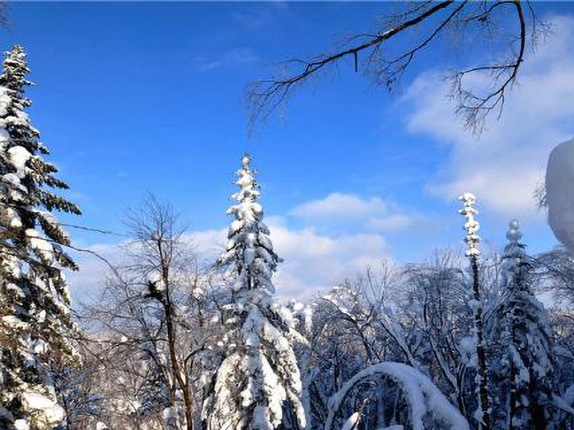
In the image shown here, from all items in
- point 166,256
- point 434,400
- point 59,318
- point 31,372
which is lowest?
point 434,400

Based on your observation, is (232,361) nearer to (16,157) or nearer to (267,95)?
(16,157)

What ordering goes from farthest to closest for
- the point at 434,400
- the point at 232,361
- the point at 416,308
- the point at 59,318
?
1. the point at 416,308
2. the point at 232,361
3. the point at 59,318
4. the point at 434,400

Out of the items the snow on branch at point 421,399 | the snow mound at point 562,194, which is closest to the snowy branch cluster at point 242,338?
the snow on branch at point 421,399

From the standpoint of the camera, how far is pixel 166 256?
49.0 feet

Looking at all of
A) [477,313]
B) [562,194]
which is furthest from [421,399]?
[477,313]

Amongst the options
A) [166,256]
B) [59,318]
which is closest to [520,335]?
[166,256]

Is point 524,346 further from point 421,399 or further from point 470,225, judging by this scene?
point 421,399

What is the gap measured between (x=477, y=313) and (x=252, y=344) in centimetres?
793

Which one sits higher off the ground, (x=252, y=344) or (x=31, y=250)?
(x=31, y=250)

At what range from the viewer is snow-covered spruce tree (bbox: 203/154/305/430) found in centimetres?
1797

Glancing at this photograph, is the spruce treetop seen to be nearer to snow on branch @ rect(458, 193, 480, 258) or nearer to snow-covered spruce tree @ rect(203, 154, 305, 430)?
snow-covered spruce tree @ rect(203, 154, 305, 430)

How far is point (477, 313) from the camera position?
1688cm

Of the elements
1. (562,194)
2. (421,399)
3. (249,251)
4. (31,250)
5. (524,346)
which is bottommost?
(421,399)

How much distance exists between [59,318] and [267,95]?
10.4 meters
